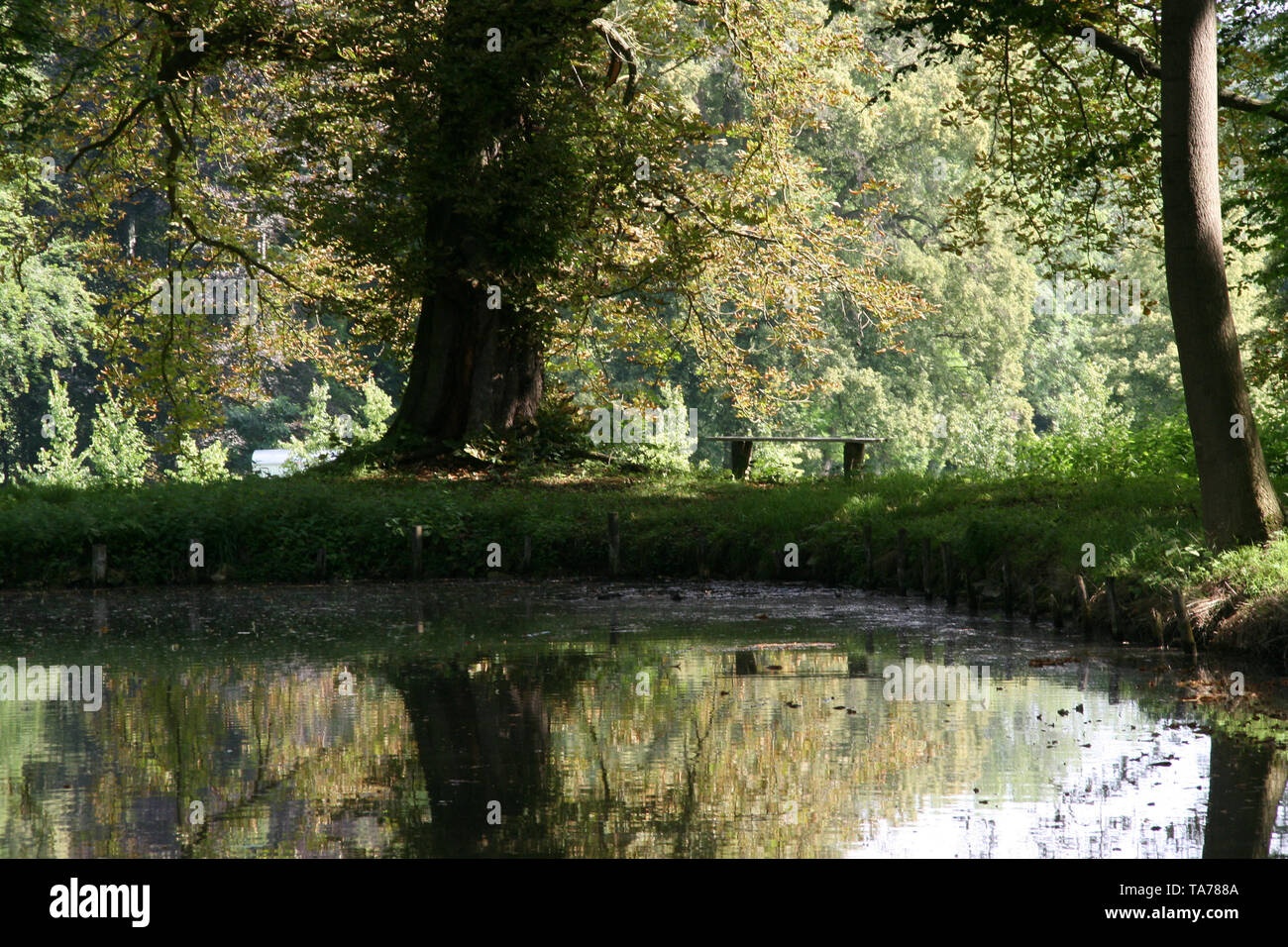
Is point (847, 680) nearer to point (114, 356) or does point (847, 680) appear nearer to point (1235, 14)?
point (1235, 14)

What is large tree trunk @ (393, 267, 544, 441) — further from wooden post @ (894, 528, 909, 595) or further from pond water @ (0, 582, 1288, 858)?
wooden post @ (894, 528, 909, 595)

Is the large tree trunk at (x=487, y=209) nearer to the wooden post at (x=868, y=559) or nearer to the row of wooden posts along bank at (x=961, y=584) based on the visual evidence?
the row of wooden posts along bank at (x=961, y=584)

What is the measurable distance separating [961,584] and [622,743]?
24.6 feet

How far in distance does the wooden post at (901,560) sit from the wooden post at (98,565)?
10121mm

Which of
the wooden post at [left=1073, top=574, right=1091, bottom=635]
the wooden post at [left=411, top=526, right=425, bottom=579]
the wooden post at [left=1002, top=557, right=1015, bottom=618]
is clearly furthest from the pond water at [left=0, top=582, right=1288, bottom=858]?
the wooden post at [left=411, top=526, right=425, bottom=579]

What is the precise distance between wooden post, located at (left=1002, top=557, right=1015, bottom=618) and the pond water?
1.03ft

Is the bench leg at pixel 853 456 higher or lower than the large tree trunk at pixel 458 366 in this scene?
lower

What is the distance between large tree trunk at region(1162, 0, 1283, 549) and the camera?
12.9 metres

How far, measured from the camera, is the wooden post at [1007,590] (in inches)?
587

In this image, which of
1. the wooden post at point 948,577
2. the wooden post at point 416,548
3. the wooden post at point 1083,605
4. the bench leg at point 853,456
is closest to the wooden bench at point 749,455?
the bench leg at point 853,456

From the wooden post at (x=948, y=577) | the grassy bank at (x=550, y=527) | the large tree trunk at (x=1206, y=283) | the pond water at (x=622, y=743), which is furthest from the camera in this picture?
the grassy bank at (x=550, y=527)

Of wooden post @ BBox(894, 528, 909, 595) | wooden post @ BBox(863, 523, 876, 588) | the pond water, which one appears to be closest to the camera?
the pond water

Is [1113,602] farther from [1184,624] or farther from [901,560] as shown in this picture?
[901,560]

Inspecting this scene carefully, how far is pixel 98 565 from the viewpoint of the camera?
708 inches
